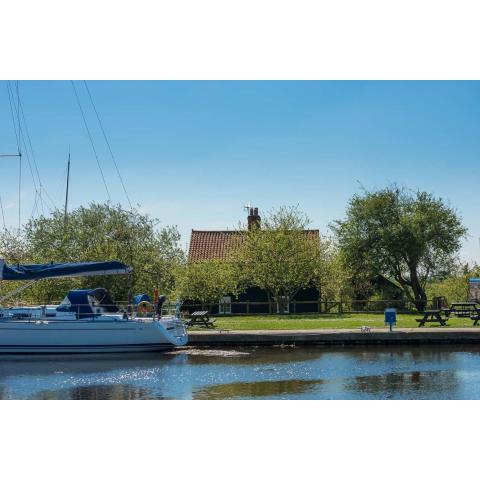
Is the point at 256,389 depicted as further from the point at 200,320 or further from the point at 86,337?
the point at 200,320

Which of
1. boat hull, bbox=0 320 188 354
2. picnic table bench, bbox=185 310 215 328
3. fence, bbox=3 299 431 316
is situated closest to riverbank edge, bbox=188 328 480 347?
boat hull, bbox=0 320 188 354

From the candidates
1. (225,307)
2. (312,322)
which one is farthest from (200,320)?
(225,307)

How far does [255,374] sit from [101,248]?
66.2 feet

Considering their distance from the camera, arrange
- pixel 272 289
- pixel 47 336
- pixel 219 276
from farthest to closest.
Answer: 1. pixel 272 289
2. pixel 219 276
3. pixel 47 336

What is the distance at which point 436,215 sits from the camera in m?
45.9

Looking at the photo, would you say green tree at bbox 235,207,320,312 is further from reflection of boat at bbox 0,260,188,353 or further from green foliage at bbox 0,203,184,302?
reflection of boat at bbox 0,260,188,353

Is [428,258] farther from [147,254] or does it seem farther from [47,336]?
[47,336]

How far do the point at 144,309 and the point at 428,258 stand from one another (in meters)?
23.7

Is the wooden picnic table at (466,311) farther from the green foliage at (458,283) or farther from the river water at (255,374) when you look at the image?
the green foliage at (458,283)

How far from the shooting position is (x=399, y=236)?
150 feet

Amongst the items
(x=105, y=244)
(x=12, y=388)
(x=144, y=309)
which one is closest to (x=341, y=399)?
(x=12, y=388)

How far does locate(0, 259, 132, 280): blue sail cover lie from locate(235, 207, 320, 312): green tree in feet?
46.4

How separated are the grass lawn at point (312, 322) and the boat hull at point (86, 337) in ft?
14.9

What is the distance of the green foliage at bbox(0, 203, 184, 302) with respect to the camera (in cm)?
4028
